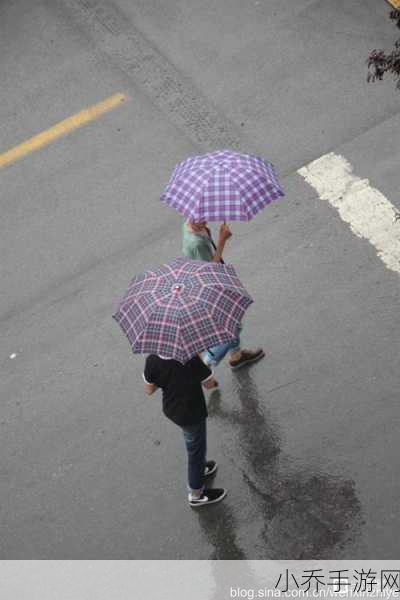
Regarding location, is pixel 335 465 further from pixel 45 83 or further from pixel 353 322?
pixel 45 83

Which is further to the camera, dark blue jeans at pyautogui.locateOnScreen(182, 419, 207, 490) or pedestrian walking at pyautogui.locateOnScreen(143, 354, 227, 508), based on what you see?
dark blue jeans at pyautogui.locateOnScreen(182, 419, 207, 490)

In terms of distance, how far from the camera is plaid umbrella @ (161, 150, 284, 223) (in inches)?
262

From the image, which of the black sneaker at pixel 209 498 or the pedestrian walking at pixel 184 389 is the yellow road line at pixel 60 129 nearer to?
the pedestrian walking at pixel 184 389

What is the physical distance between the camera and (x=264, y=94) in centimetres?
1032

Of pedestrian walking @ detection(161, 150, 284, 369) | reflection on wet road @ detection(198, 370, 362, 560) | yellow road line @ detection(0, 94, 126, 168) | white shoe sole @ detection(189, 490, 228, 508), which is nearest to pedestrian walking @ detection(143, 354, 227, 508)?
pedestrian walking @ detection(161, 150, 284, 369)

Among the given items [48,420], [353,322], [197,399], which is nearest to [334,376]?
[353,322]

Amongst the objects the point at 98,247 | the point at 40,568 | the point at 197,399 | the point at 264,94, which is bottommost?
the point at 40,568

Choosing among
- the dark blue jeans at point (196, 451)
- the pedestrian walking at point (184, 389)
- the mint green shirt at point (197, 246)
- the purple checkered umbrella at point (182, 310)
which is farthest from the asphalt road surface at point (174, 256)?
the purple checkered umbrella at point (182, 310)

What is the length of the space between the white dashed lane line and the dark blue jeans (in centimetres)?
285

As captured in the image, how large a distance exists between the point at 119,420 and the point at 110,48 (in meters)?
5.49

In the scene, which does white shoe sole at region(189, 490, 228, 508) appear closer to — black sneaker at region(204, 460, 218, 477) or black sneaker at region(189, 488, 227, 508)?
black sneaker at region(189, 488, 227, 508)

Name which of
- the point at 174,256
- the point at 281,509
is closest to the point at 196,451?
the point at 281,509

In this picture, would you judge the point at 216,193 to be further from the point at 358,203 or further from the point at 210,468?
the point at 358,203

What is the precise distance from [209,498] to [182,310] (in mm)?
1968
